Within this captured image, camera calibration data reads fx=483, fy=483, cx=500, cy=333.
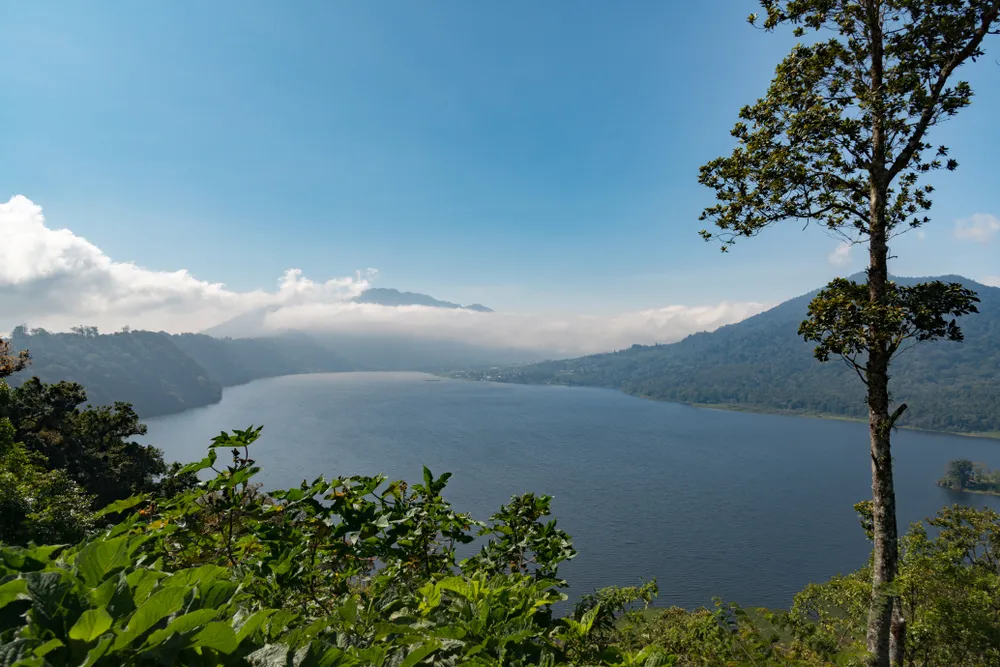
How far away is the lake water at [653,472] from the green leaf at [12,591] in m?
52.7

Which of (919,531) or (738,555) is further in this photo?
(738,555)

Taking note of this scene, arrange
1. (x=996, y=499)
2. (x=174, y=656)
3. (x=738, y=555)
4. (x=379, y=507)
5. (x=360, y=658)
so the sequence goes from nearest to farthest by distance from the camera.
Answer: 1. (x=174, y=656)
2. (x=360, y=658)
3. (x=379, y=507)
4. (x=738, y=555)
5. (x=996, y=499)

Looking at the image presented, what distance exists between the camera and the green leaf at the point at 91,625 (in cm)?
93

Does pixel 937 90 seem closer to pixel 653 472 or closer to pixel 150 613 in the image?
pixel 150 613

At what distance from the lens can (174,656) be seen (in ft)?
3.11

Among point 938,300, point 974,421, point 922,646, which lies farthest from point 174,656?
point 974,421

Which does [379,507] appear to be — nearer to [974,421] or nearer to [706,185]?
[706,185]

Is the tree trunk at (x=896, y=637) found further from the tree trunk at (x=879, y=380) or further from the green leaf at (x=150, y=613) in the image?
the green leaf at (x=150, y=613)

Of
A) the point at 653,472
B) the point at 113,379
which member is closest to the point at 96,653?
the point at 653,472

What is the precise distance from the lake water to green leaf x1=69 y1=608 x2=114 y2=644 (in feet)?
173

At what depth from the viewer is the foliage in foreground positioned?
3.28 feet

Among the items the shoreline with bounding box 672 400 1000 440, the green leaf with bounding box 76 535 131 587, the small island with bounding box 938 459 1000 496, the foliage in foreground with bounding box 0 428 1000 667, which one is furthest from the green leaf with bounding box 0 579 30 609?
the shoreline with bounding box 672 400 1000 440

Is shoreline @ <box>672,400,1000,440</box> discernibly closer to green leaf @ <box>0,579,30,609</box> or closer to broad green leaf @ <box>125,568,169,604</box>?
broad green leaf @ <box>125,568,169,604</box>

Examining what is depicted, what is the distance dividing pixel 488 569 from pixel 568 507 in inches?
2786
